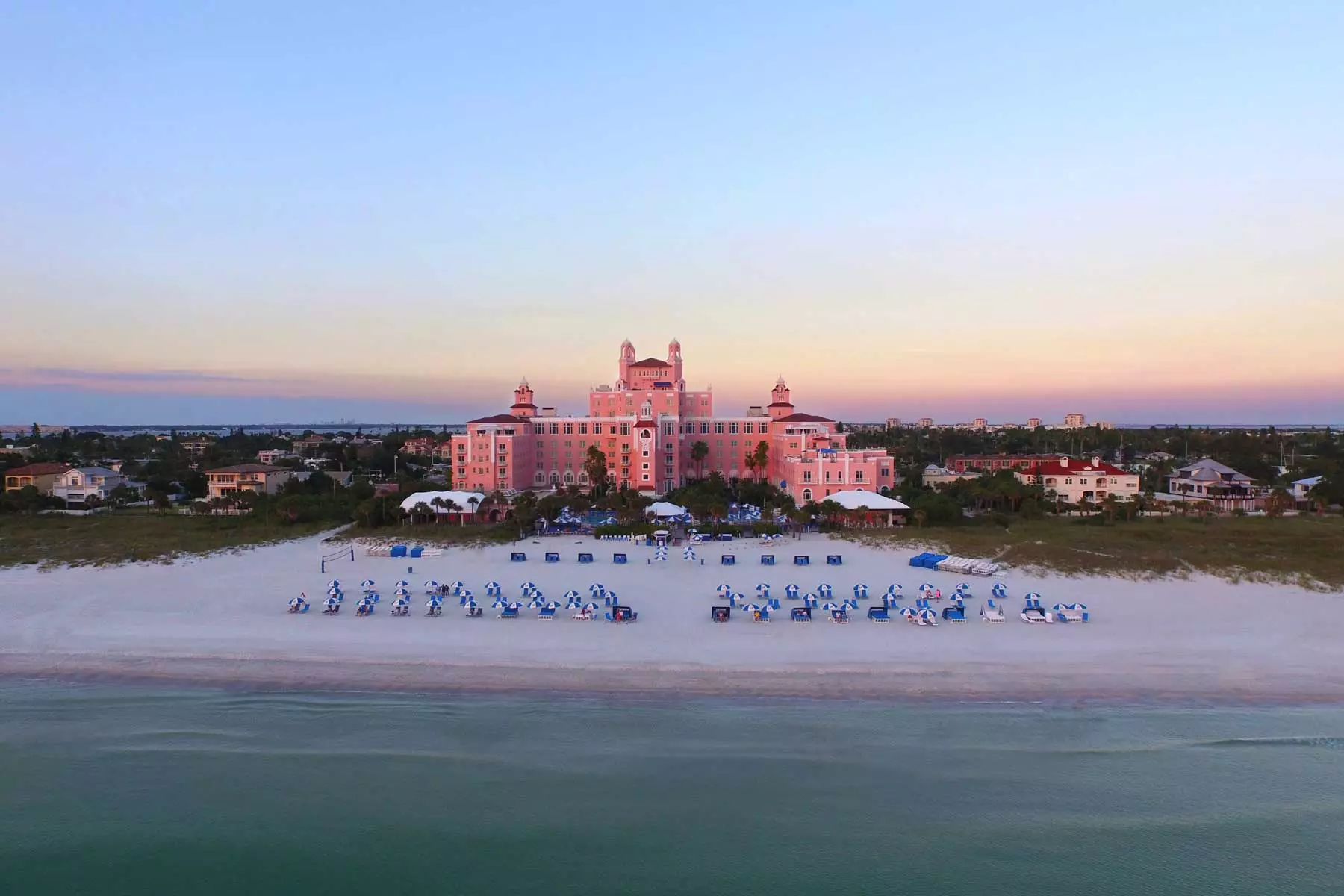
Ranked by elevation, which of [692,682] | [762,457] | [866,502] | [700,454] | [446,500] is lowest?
[692,682]

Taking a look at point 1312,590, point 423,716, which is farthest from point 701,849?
point 1312,590

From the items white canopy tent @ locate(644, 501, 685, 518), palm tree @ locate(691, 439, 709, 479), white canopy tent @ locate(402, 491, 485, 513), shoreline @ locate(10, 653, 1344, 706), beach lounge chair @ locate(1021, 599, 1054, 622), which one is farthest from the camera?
palm tree @ locate(691, 439, 709, 479)

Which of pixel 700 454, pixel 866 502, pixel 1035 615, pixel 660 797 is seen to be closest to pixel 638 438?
pixel 700 454

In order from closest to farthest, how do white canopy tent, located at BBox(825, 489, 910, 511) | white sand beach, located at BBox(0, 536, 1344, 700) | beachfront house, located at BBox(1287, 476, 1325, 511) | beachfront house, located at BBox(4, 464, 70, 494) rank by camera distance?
white sand beach, located at BBox(0, 536, 1344, 700) < white canopy tent, located at BBox(825, 489, 910, 511) < beachfront house, located at BBox(1287, 476, 1325, 511) < beachfront house, located at BBox(4, 464, 70, 494)

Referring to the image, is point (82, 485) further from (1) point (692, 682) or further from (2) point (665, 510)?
(1) point (692, 682)

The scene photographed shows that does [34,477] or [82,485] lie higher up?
[34,477]

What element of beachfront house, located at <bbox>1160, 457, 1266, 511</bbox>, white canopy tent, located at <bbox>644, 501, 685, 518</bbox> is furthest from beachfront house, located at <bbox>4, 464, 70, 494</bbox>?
beachfront house, located at <bbox>1160, 457, 1266, 511</bbox>

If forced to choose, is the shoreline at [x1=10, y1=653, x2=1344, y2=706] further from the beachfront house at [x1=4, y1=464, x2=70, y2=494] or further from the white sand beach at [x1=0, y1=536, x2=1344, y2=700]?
the beachfront house at [x1=4, y1=464, x2=70, y2=494]
